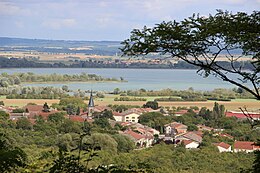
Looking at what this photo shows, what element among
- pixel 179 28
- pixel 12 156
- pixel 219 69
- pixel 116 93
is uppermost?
pixel 179 28

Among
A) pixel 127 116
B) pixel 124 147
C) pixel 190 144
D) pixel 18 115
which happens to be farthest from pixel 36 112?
pixel 124 147

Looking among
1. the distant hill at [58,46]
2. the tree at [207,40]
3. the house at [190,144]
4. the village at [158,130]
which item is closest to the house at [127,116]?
the village at [158,130]

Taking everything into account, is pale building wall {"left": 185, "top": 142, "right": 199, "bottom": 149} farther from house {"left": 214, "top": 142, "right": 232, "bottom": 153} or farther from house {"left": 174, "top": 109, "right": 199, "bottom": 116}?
house {"left": 174, "top": 109, "right": 199, "bottom": 116}

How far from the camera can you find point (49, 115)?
77.7 ft

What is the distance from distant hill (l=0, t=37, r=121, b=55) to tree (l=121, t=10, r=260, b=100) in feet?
221

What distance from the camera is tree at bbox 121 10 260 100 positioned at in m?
3.76

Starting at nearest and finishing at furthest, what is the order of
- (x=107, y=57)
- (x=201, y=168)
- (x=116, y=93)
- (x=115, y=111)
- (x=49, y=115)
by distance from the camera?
(x=201, y=168) < (x=49, y=115) < (x=115, y=111) < (x=116, y=93) < (x=107, y=57)

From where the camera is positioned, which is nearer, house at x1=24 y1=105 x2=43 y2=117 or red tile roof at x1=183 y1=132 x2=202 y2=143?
red tile roof at x1=183 y1=132 x2=202 y2=143

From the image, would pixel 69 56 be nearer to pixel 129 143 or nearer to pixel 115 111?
pixel 115 111

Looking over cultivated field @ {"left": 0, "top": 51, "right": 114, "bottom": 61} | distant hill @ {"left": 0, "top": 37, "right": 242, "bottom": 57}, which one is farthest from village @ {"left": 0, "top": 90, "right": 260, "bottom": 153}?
Result: cultivated field @ {"left": 0, "top": 51, "right": 114, "bottom": 61}

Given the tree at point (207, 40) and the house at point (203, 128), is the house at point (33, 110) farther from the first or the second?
the tree at point (207, 40)

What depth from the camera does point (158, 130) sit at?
2412 centimetres

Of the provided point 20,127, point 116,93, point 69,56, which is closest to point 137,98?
point 116,93

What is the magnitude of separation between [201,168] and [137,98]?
24649mm
